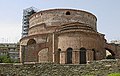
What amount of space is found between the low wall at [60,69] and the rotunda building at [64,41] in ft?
23.9

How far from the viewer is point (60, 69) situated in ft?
53.8

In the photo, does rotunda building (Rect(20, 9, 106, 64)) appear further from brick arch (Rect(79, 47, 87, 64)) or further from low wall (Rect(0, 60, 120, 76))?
low wall (Rect(0, 60, 120, 76))

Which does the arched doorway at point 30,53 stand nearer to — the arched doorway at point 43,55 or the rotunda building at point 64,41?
the rotunda building at point 64,41

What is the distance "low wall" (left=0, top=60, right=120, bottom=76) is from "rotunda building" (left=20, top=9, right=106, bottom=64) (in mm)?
7285

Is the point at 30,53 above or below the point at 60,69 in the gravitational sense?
above

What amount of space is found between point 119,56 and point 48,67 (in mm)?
17839

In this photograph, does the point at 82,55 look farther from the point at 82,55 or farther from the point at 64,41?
the point at 64,41

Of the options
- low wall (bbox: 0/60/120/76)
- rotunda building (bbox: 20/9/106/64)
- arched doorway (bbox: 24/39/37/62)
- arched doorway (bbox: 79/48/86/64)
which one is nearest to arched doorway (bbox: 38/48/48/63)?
rotunda building (bbox: 20/9/106/64)

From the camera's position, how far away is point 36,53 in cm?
2616

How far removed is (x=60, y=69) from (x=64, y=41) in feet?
27.0

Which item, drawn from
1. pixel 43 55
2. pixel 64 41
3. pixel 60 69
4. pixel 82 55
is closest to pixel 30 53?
pixel 43 55

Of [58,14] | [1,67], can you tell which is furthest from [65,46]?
[1,67]

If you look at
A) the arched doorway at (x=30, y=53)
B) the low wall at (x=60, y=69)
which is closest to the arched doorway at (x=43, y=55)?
the arched doorway at (x=30, y=53)

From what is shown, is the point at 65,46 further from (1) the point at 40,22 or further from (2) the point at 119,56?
(2) the point at 119,56
